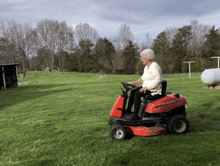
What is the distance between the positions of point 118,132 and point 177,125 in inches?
49.7

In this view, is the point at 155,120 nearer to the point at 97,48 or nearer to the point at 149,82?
the point at 149,82

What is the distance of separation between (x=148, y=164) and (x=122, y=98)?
1544mm

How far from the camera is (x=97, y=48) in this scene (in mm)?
48656

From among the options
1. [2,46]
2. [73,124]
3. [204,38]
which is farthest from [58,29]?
[73,124]

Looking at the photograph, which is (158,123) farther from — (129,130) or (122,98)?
(122,98)

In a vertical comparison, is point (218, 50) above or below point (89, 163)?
above

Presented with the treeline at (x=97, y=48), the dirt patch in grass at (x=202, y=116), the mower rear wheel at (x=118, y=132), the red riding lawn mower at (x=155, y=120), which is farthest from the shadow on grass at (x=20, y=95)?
the treeline at (x=97, y=48)

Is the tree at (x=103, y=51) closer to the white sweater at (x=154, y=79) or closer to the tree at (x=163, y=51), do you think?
the tree at (x=163, y=51)

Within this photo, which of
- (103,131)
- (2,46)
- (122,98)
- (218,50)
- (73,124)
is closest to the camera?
(122,98)

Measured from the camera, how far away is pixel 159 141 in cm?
357

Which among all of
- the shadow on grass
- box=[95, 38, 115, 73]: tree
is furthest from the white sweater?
box=[95, 38, 115, 73]: tree

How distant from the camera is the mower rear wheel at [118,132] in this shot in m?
3.71

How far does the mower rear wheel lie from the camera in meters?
3.71

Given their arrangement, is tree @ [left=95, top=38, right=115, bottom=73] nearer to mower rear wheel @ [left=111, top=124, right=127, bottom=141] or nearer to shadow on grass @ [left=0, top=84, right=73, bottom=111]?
shadow on grass @ [left=0, top=84, right=73, bottom=111]
